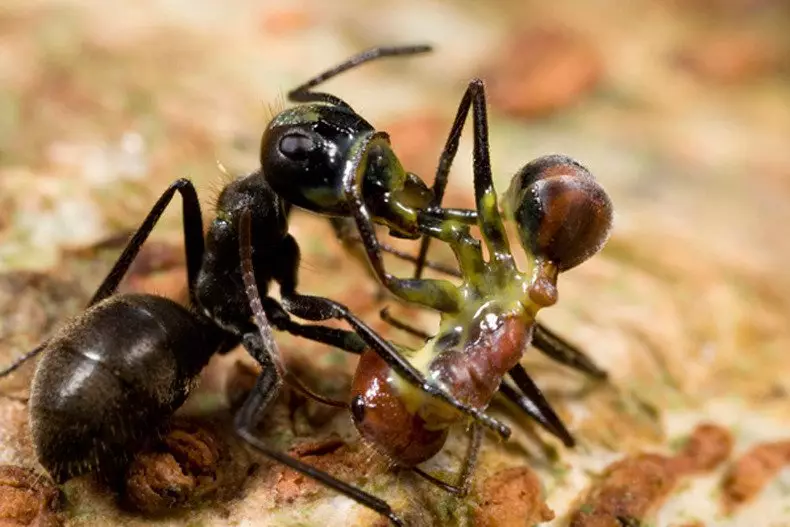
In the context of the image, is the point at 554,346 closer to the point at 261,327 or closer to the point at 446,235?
the point at 446,235

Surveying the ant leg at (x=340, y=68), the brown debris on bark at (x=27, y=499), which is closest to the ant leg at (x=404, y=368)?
the ant leg at (x=340, y=68)

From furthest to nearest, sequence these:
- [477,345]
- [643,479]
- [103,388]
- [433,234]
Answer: [643,479], [433,234], [477,345], [103,388]

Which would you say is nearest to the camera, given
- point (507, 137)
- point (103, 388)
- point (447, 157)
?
point (103, 388)

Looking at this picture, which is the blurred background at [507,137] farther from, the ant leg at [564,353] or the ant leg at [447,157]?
the ant leg at [447,157]

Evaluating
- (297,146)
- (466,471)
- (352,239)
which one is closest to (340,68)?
(297,146)

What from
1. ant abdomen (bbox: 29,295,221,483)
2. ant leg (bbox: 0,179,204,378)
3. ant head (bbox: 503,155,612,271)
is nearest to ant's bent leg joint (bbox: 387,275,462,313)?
ant head (bbox: 503,155,612,271)

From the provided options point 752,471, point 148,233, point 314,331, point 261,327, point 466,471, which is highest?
point 148,233

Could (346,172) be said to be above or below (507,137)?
above
